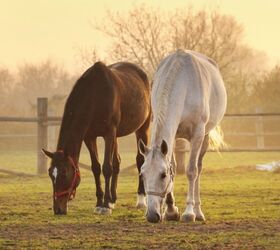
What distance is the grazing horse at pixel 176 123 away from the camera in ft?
25.4

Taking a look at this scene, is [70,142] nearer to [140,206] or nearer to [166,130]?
[140,206]

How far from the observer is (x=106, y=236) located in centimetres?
752

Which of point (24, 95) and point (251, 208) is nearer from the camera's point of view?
point (251, 208)

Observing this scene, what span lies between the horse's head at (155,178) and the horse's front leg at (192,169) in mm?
1069

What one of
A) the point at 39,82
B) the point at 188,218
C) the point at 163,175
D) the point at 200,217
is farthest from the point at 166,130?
the point at 39,82

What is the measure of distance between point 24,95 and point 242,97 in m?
59.2

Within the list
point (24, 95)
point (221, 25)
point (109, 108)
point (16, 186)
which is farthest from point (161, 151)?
point (24, 95)

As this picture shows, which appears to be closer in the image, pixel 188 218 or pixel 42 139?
pixel 188 218

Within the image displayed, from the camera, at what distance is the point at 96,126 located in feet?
33.0

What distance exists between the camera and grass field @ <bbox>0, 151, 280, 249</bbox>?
23.2 ft

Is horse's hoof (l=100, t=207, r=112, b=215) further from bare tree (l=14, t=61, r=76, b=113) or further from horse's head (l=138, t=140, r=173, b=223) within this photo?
bare tree (l=14, t=61, r=76, b=113)

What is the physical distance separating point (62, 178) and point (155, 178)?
6.32 ft

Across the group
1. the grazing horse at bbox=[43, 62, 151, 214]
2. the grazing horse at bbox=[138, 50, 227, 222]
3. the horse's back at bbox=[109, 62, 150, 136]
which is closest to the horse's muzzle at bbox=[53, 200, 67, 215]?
the grazing horse at bbox=[43, 62, 151, 214]

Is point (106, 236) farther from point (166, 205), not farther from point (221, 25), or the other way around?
point (221, 25)
